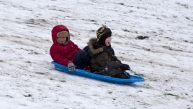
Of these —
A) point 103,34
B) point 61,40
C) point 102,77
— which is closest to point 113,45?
point 61,40

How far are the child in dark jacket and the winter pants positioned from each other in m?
0.09

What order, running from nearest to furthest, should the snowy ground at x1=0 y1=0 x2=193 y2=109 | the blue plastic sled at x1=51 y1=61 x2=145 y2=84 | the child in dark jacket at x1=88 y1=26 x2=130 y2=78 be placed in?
the snowy ground at x1=0 y1=0 x2=193 y2=109
the blue plastic sled at x1=51 y1=61 x2=145 y2=84
the child in dark jacket at x1=88 y1=26 x2=130 y2=78

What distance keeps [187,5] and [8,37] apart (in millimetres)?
9959

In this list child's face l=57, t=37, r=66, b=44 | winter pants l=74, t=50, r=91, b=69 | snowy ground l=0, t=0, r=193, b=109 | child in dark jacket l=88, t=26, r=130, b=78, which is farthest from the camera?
child's face l=57, t=37, r=66, b=44


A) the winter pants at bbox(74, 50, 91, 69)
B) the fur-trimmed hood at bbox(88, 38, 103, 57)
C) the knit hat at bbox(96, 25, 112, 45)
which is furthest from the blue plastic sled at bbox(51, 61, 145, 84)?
the knit hat at bbox(96, 25, 112, 45)

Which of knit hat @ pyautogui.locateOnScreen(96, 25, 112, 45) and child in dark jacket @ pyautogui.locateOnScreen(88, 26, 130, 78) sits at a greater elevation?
knit hat @ pyautogui.locateOnScreen(96, 25, 112, 45)

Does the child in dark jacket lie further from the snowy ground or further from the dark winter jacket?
the snowy ground

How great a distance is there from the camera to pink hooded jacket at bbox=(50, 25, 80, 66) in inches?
256

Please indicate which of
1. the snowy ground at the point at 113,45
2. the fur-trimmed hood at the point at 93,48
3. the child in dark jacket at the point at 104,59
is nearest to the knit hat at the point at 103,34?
Answer: the child in dark jacket at the point at 104,59

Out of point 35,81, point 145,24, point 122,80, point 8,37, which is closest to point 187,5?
point 145,24

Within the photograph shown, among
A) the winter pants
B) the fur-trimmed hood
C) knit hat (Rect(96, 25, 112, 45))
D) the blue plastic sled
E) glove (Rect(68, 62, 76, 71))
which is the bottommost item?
the blue plastic sled

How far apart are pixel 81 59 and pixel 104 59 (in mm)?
449

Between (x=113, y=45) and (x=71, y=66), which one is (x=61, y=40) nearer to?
(x=71, y=66)

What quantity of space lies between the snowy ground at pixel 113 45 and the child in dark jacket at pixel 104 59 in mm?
310
